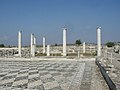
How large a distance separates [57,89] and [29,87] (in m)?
0.81

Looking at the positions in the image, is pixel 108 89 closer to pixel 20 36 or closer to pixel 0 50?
pixel 20 36

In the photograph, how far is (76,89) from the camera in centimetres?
647

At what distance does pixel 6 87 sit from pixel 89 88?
2325 mm

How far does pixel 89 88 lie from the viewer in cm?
659

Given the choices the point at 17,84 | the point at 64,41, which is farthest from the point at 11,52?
the point at 17,84

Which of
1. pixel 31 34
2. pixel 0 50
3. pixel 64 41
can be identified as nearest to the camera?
pixel 64 41

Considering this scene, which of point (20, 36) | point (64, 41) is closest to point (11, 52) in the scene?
point (20, 36)

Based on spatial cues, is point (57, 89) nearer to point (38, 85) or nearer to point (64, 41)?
point (38, 85)

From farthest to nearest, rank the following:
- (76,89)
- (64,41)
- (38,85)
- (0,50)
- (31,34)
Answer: (0,50)
(31,34)
(64,41)
(38,85)
(76,89)

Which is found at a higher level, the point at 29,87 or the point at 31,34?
the point at 31,34

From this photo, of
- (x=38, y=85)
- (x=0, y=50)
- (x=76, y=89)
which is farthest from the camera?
(x=0, y=50)

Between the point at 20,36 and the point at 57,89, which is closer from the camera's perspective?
the point at 57,89

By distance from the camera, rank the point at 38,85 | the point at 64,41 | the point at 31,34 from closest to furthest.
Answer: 1. the point at 38,85
2. the point at 64,41
3. the point at 31,34

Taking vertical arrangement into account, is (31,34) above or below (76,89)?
above
